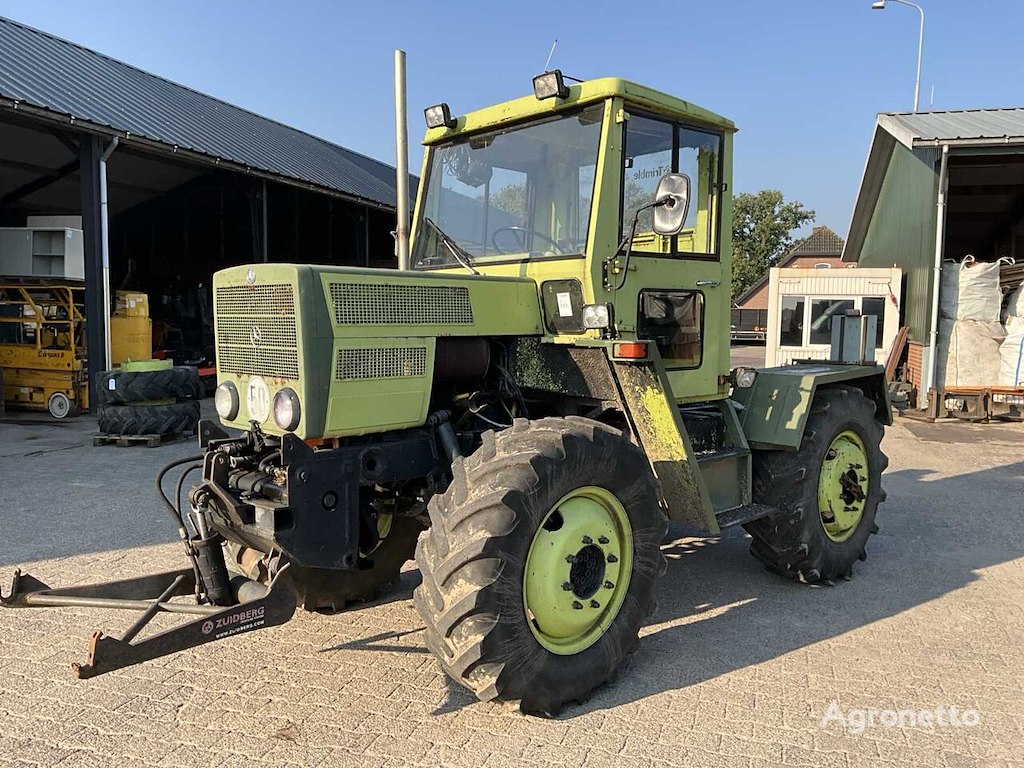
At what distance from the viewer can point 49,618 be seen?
14.5ft

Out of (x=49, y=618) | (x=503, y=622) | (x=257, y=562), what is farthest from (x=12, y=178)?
(x=503, y=622)

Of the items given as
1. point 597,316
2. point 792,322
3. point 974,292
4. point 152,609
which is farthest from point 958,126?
point 152,609

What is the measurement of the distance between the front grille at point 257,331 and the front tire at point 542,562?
0.96 meters

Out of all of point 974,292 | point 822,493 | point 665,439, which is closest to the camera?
point 665,439

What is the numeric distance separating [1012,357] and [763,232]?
4251 centimetres

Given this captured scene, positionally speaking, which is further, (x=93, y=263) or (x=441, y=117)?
(x=93, y=263)

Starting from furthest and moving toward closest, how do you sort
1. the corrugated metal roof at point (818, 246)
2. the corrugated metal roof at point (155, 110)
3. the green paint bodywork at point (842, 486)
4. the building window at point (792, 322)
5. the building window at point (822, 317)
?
1. the corrugated metal roof at point (818, 246)
2. the building window at point (792, 322)
3. the building window at point (822, 317)
4. the corrugated metal roof at point (155, 110)
5. the green paint bodywork at point (842, 486)

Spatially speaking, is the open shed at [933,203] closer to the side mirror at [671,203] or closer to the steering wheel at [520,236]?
the steering wheel at [520,236]

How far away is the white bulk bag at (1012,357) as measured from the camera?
12438 millimetres

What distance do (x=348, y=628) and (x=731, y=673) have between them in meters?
2.03

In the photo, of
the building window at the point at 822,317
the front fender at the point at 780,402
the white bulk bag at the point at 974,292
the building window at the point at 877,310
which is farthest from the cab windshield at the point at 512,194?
the building window at the point at 877,310

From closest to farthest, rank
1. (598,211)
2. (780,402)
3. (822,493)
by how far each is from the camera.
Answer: (598,211) → (780,402) → (822,493)

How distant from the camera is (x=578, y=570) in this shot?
3555 millimetres

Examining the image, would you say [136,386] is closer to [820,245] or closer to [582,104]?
[582,104]
